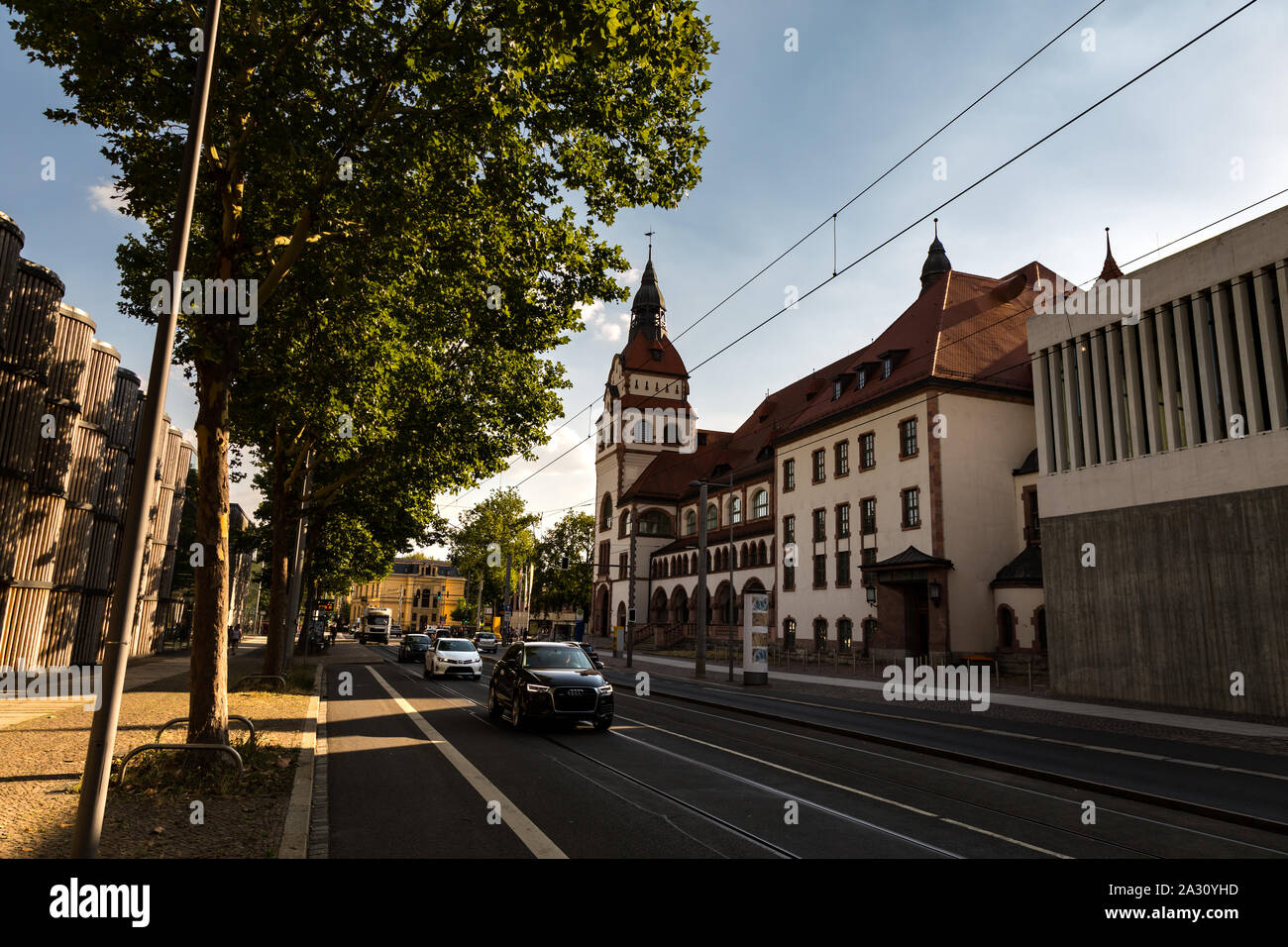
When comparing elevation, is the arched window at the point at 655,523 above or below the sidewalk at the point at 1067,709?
above

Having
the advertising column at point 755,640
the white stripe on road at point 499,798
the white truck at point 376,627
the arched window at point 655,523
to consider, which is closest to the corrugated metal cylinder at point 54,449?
the white stripe on road at point 499,798

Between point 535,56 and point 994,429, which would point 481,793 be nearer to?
point 535,56

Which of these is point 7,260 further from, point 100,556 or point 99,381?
point 100,556

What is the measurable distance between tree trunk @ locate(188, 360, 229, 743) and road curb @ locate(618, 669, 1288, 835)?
10.5 m

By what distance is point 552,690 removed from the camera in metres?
13.6

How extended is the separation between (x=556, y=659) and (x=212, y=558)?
7.28 meters

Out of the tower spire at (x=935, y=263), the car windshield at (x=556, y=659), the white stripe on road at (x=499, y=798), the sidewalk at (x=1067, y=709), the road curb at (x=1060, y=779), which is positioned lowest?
the sidewalk at (x=1067, y=709)

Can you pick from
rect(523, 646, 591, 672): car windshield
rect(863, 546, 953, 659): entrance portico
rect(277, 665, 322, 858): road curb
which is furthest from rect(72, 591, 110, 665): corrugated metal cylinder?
rect(863, 546, 953, 659): entrance portico

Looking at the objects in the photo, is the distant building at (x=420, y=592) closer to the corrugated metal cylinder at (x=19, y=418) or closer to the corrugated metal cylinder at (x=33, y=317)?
the corrugated metal cylinder at (x=33, y=317)

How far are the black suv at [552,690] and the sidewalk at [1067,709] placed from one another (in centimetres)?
1097

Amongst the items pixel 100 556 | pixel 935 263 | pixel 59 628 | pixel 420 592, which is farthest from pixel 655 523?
pixel 420 592

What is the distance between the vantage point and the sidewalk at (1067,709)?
54.0ft
